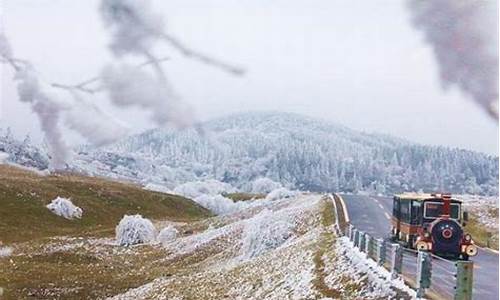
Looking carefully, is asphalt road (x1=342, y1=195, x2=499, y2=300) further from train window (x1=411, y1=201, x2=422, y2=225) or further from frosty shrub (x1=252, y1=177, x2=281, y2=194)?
frosty shrub (x1=252, y1=177, x2=281, y2=194)

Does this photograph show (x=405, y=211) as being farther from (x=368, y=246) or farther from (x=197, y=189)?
(x=197, y=189)

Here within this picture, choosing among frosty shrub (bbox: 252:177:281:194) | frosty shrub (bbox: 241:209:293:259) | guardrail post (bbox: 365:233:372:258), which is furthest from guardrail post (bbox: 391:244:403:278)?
frosty shrub (bbox: 252:177:281:194)

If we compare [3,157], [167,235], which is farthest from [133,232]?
[3,157]

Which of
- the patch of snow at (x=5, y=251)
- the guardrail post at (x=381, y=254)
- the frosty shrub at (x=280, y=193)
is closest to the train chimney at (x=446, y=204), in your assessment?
the guardrail post at (x=381, y=254)

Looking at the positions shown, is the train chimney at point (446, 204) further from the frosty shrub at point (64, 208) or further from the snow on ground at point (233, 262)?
the frosty shrub at point (64, 208)

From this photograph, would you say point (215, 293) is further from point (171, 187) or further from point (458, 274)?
point (171, 187)

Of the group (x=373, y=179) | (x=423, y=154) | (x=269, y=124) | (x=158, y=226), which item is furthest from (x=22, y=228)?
(x=423, y=154)
